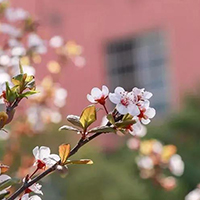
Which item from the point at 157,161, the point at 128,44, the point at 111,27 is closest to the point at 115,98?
the point at 157,161

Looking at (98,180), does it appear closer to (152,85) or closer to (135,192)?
(135,192)

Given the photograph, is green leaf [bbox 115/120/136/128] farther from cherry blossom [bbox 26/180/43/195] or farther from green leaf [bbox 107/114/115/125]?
cherry blossom [bbox 26/180/43/195]

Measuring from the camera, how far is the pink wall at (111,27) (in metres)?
7.84

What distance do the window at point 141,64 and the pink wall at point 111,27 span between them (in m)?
0.14

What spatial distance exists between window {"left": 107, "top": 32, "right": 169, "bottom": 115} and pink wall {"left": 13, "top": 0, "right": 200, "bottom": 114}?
0.45 feet

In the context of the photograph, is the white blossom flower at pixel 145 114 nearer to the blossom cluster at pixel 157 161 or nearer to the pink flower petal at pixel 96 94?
the pink flower petal at pixel 96 94

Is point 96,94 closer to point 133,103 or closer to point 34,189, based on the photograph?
point 133,103

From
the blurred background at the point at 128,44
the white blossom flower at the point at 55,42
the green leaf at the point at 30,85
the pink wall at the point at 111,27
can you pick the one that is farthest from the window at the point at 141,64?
the green leaf at the point at 30,85

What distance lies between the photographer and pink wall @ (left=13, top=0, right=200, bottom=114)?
784 cm

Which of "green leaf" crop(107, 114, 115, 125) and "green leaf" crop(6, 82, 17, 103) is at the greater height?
"green leaf" crop(6, 82, 17, 103)

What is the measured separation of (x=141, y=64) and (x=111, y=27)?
0.66 m

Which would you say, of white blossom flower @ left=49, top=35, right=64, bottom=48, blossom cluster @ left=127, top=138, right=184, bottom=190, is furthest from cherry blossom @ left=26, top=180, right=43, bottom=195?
white blossom flower @ left=49, top=35, right=64, bottom=48

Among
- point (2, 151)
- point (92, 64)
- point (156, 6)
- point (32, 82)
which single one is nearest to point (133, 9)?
point (156, 6)

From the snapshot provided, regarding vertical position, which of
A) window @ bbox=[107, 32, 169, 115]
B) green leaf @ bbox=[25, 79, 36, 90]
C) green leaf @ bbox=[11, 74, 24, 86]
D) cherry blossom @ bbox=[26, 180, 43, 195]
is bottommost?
window @ bbox=[107, 32, 169, 115]
